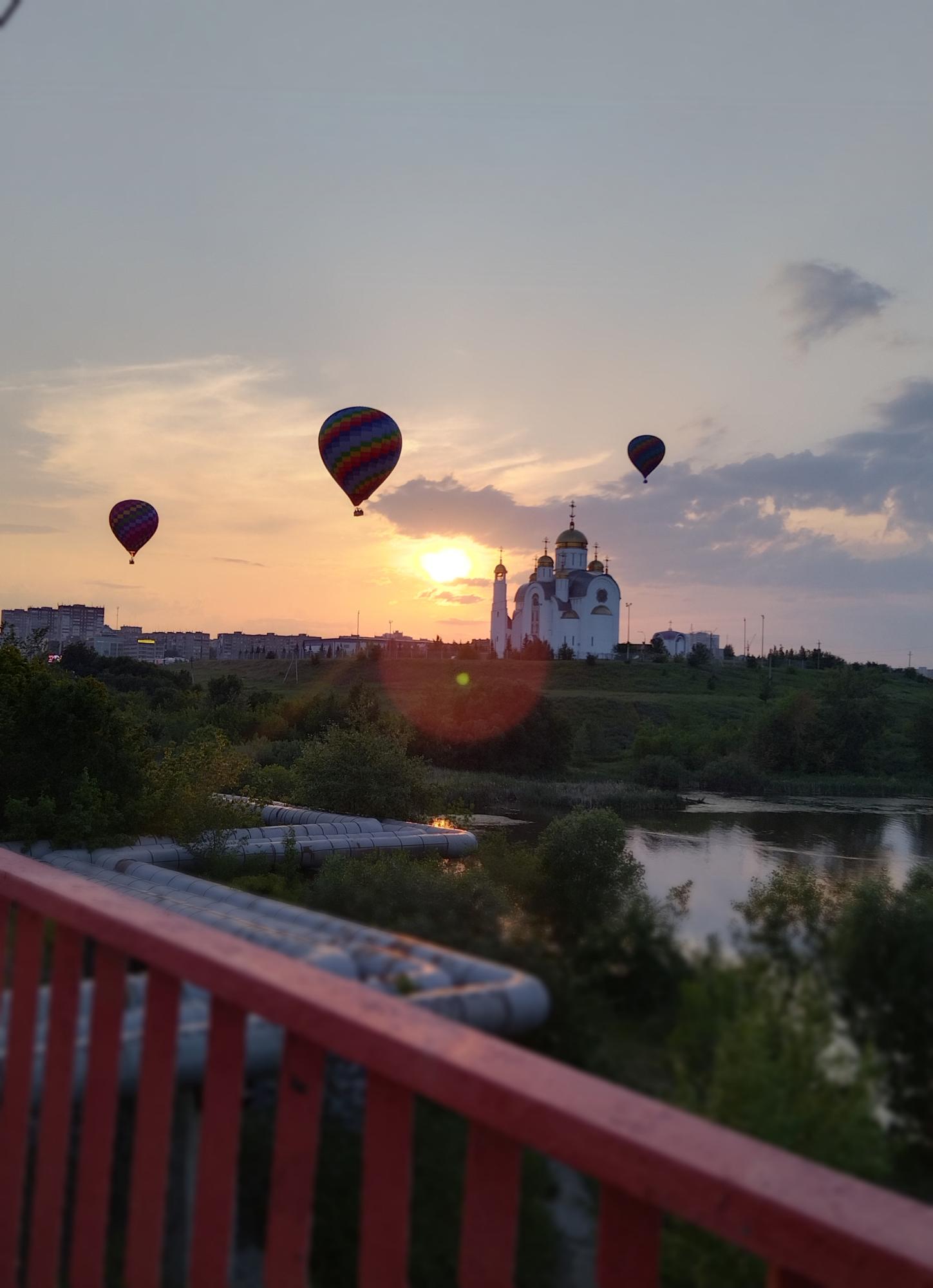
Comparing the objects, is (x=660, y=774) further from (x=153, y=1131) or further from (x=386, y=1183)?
(x=386, y=1183)

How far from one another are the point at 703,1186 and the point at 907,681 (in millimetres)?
75461

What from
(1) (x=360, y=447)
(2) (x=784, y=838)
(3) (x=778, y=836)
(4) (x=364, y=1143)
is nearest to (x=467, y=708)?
(3) (x=778, y=836)

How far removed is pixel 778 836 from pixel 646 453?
1442 centimetres

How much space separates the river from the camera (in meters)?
24.0

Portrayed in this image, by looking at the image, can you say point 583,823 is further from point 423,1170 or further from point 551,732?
point 551,732

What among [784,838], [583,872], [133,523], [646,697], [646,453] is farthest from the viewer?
[646,697]

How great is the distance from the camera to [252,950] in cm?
158

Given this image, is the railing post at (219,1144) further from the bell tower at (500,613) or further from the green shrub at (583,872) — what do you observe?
the bell tower at (500,613)

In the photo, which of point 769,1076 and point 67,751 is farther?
point 67,751

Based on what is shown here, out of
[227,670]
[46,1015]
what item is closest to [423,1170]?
[46,1015]

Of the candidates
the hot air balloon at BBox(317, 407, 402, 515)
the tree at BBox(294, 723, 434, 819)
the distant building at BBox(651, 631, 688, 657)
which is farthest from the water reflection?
the distant building at BBox(651, 631, 688, 657)

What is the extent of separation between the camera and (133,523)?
30.8 m

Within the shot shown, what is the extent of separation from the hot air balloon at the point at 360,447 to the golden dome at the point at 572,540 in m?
58.8

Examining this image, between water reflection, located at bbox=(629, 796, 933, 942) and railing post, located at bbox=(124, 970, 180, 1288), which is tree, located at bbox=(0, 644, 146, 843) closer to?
water reflection, located at bbox=(629, 796, 933, 942)
